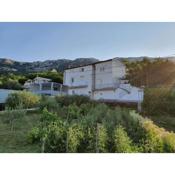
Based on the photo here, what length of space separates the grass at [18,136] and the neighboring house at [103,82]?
28.6 inches

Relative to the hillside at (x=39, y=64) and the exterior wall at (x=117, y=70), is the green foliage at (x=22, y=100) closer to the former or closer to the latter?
the hillside at (x=39, y=64)

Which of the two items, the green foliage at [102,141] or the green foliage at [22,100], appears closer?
the green foliage at [102,141]

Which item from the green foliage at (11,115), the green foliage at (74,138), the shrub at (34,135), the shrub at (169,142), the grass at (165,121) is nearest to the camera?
Result: the green foliage at (74,138)

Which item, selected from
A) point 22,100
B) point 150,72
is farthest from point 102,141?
point 22,100

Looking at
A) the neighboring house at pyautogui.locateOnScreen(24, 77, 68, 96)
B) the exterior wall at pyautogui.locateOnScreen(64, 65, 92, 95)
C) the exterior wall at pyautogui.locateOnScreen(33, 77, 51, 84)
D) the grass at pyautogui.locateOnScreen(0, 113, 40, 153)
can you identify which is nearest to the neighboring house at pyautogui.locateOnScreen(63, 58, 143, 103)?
the exterior wall at pyautogui.locateOnScreen(64, 65, 92, 95)

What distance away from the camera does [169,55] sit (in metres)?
5.77

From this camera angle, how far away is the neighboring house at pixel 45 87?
5895mm

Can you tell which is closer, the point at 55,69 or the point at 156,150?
the point at 156,150

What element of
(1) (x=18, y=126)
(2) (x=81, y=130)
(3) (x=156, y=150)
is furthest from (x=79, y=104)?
(3) (x=156, y=150)

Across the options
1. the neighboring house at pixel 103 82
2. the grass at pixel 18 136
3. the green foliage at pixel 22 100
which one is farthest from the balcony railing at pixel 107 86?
the grass at pixel 18 136

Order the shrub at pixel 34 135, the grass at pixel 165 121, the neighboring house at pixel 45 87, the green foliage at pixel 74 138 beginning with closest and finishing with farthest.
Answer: the green foliage at pixel 74 138
the shrub at pixel 34 135
the grass at pixel 165 121
the neighboring house at pixel 45 87
